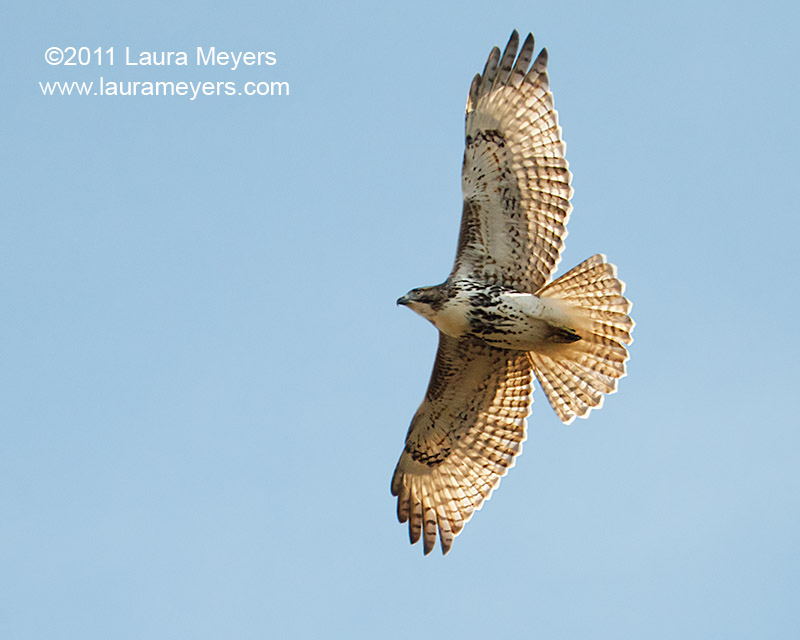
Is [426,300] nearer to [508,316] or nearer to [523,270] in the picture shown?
[508,316]

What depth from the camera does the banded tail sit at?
12.2 m

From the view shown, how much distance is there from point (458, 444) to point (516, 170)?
2787mm

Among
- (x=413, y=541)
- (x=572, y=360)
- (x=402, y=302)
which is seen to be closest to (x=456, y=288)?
(x=402, y=302)

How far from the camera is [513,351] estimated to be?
12.9m

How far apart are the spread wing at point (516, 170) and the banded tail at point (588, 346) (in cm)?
34

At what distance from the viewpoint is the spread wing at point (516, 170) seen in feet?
40.1

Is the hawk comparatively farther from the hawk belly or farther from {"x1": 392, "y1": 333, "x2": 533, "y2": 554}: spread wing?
{"x1": 392, "y1": 333, "x2": 533, "y2": 554}: spread wing

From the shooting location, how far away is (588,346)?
12516 millimetres

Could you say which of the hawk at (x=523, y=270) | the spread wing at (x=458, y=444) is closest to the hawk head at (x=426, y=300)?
the hawk at (x=523, y=270)

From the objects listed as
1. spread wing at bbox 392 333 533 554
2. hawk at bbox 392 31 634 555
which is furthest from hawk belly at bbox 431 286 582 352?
spread wing at bbox 392 333 533 554

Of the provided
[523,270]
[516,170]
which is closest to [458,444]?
[523,270]

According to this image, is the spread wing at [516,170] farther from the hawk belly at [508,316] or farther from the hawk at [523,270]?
the hawk belly at [508,316]

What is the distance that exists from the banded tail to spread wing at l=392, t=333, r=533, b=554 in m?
0.40

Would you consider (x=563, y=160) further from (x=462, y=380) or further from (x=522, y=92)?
(x=462, y=380)
